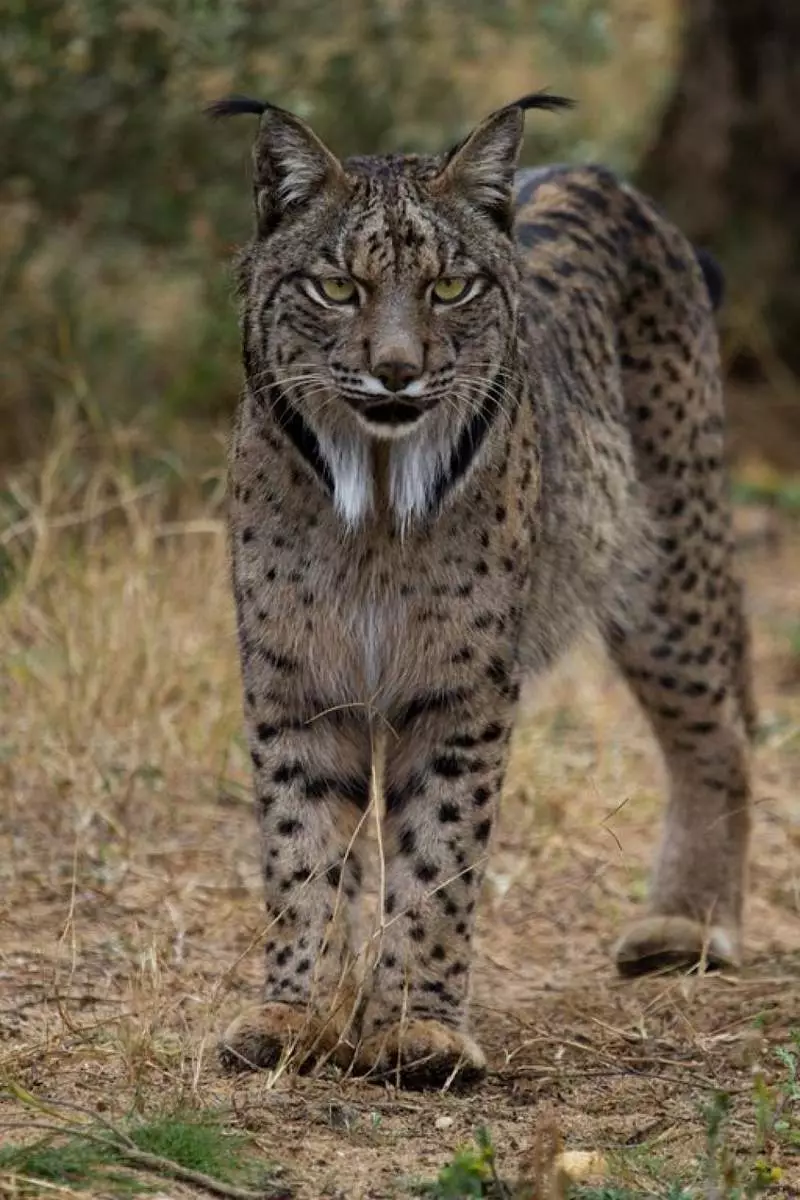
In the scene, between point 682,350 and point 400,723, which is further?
point 682,350

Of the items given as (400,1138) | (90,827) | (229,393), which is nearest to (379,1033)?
(400,1138)

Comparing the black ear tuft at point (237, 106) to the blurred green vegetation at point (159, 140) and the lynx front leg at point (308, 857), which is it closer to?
the lynx front leg at point (308, 857)

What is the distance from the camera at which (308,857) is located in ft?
14.6

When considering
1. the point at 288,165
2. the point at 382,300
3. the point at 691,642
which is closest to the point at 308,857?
the point at 382,300

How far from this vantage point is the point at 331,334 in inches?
167

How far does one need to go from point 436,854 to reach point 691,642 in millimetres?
1555

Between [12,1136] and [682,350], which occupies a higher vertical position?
[682,350]

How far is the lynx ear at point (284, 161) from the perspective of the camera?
173 inches

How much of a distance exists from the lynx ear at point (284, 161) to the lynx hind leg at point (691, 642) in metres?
1.46

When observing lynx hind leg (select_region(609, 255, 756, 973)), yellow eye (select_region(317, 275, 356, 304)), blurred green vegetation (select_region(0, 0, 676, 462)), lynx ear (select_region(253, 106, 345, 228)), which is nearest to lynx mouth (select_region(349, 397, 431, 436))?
yellow eye (select_region(317, 275, 356, 304))

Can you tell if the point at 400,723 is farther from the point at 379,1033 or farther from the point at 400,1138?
the point at 400,1138

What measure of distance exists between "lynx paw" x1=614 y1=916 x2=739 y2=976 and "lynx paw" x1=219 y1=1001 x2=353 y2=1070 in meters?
1.31

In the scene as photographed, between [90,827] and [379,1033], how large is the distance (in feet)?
5.33

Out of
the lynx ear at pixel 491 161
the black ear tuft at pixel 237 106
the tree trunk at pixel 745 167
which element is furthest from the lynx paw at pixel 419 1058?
the tree trunk at pixel 745 167
